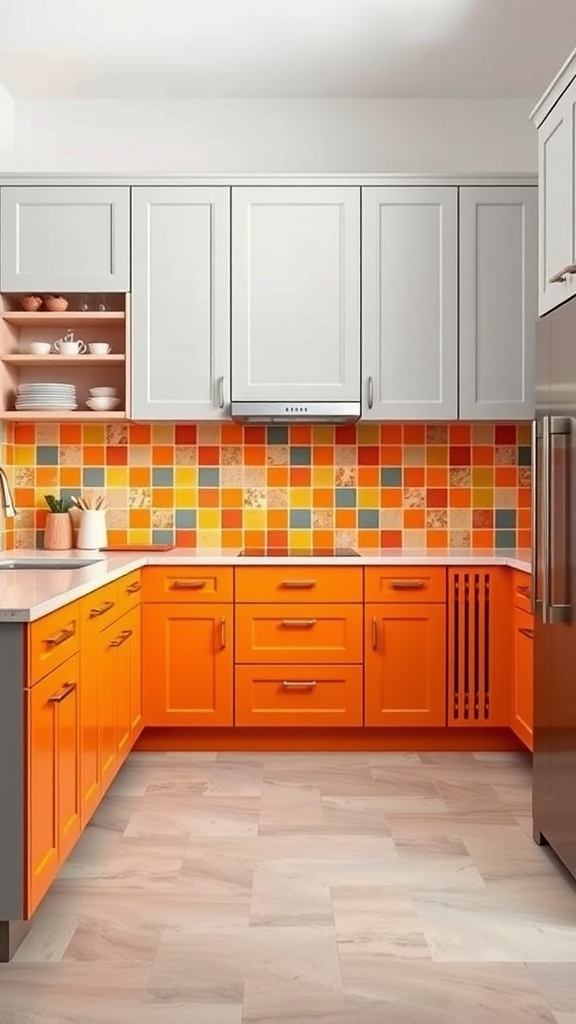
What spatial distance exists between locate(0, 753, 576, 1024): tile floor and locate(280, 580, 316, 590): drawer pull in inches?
30.1

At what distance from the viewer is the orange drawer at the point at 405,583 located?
3.98 m

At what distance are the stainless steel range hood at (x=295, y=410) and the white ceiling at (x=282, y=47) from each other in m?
1.43

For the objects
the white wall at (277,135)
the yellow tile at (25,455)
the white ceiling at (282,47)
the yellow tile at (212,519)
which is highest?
the white ceiling at (282,47)

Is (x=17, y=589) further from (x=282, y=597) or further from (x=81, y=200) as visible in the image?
(x=81, y=200)

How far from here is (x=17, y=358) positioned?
414cm

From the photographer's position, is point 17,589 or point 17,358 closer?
point 17,589

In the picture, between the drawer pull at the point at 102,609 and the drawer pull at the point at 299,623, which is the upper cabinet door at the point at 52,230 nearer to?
the drawer pull at the point at 102,609

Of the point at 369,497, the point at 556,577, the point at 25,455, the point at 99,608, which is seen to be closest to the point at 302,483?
the point at 369,497

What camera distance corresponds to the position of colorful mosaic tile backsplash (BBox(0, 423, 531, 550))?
177 inches

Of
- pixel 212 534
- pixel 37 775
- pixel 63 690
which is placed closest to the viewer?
pixel 37 775

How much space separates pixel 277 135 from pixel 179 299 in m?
0.96

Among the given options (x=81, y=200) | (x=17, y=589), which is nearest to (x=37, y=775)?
(x=17, y=589)

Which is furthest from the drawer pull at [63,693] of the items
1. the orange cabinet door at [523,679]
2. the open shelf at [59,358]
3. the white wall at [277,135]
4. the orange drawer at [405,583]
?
the white wall at [277,135]

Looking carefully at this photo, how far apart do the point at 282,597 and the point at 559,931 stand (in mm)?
1878
